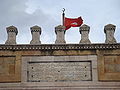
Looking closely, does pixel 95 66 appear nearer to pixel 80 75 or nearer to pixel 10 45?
pixel 80 75

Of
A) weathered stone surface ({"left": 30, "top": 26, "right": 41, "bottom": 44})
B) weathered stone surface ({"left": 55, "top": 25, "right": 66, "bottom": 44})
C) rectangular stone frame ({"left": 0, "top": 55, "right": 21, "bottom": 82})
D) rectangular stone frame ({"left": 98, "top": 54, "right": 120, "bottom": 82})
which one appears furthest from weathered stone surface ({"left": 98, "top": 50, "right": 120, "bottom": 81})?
rectangular stone frame ({"left": 0, "top": 55, "right": 21, "bottom": 82})

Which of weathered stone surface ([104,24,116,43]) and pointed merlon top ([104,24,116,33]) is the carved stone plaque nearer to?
weathered stone surface ([104,24,116,43])

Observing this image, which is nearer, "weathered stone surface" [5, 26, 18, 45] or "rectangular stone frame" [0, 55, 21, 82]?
"rectangular stone frame" [0, 55, 21, 82]

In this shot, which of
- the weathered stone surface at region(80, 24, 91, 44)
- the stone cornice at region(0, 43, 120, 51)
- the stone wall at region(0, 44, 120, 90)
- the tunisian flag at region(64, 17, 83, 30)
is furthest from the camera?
the tunisian flag at region(64, 17, 83, 30)

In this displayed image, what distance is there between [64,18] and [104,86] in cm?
617

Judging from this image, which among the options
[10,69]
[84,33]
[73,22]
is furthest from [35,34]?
[73,22]

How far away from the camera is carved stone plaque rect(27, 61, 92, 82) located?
16.7m

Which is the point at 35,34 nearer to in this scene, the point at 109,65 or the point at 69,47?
the point at 69,47

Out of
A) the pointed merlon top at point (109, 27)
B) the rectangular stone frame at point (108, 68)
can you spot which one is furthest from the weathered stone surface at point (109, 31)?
the rectangular stone frame at point (108, 68)

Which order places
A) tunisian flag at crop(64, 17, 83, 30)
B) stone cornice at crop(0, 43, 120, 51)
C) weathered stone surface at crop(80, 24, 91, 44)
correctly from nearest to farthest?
stone cornice at crop(0, 43, 120, 51), weathered stone surface at crop(80, 24, 91, 44), tunisian flag at crop(64, 17, 83, 30)

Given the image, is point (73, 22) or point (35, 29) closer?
point (35, 29)

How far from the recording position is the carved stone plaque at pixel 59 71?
54.9 feet

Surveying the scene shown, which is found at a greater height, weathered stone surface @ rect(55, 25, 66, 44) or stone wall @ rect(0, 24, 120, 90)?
weathered stone surface @ rect(55, 25, 66, 44)

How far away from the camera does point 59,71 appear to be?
1684 centimetres
